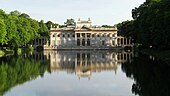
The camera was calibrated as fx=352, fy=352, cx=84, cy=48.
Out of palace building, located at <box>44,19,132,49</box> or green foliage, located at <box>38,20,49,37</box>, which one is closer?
palace building, located at <box>44,19,132,49</box>

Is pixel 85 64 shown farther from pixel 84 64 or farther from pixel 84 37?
pixel 84 37

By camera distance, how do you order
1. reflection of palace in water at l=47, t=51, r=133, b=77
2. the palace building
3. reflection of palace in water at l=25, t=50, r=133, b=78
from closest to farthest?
reflection of palace in water at l=47, t=51, r=133, b=77 < reflection of palace in water at l=25, t=50, r=133, b=78 < the palace building

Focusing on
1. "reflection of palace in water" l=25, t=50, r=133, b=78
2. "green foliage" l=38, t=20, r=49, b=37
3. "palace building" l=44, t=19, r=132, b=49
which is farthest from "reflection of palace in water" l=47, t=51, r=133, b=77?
"green foliage" l=38, t=20, r=49, b=37

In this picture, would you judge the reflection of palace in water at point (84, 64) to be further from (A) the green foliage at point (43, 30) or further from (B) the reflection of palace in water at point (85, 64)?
(A) the green foliage at point (43, 30)

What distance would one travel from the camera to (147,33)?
63281mm

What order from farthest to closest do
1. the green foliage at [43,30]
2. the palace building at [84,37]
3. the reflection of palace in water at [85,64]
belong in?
the green foliage at [43,30], the palace building at [84,37], the reflection of palace in water at [85,64]

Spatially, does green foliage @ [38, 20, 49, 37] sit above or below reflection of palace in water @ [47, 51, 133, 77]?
above

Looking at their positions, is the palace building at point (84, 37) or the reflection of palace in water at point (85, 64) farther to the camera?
the palace building at point (84, 37)

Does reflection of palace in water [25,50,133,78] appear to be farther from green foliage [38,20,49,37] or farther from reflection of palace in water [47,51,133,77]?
green foliage [38,20,49,37]

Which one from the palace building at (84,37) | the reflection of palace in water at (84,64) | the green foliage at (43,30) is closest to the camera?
the reflection of palace in water at (84,64)

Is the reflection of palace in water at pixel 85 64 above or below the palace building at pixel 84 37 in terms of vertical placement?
below

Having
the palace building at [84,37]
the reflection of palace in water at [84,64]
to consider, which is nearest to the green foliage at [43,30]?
the palace building at [84,37]

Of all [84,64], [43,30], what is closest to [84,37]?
[43,30]

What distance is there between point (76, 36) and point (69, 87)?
114 metres
